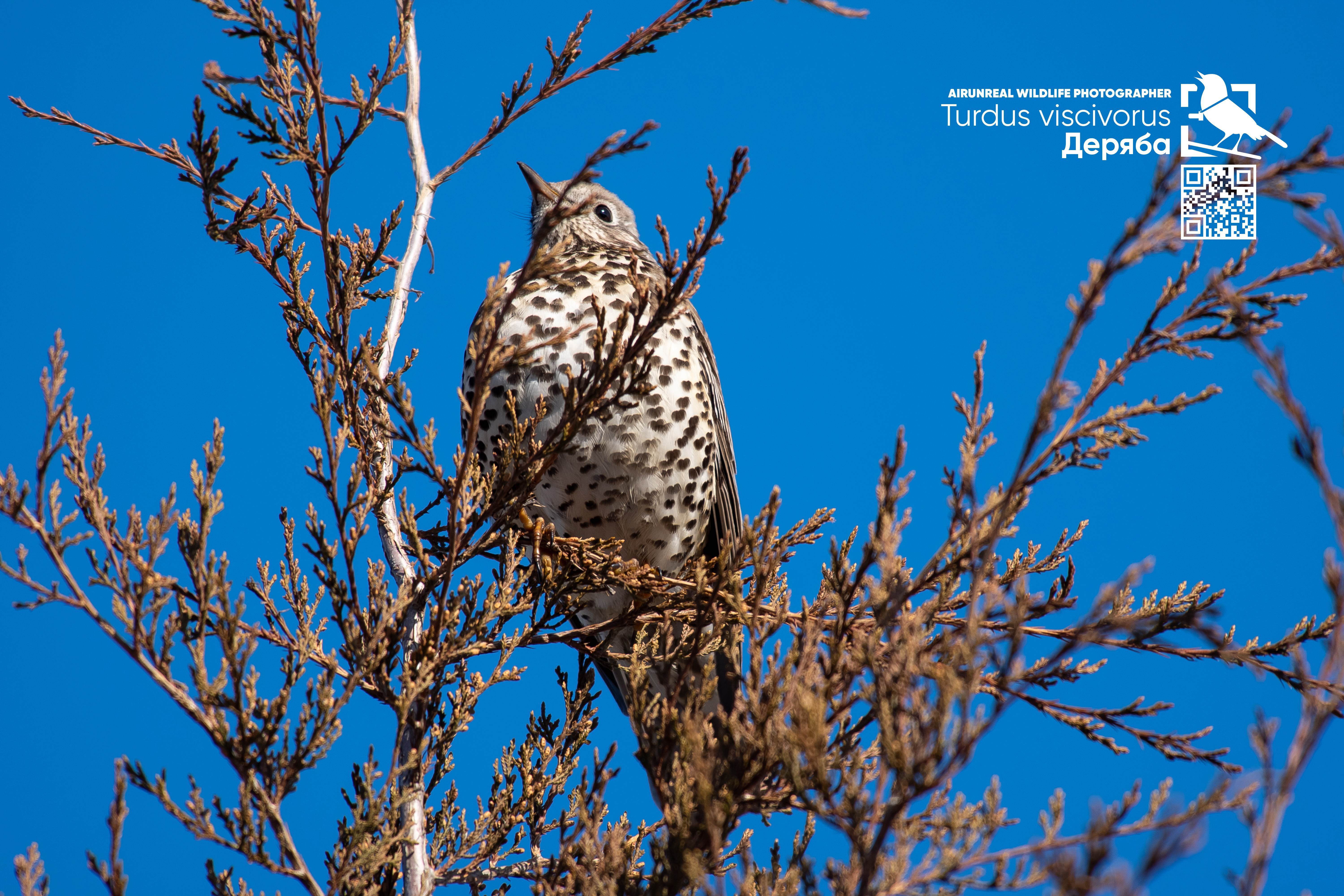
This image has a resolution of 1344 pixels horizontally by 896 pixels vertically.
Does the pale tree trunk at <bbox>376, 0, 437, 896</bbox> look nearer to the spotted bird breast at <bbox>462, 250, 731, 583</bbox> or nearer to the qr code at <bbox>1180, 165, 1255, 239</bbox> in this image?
the spotted bird breast at <bbox>462, 250, 731, 583</bbox>

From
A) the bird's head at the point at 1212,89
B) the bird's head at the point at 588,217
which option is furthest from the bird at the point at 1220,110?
the bird's head at the point at 588,217

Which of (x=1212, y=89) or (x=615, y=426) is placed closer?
(x=615, y=426)

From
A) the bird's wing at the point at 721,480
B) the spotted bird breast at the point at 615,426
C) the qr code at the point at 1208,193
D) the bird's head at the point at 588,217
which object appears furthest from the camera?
the bird's head at the point at 588,217

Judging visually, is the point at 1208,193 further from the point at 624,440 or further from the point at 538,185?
the point at 538,185

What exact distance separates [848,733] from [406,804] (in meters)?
1.18

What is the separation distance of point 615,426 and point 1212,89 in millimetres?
6411

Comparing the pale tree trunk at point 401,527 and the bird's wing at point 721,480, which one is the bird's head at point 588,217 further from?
the pale tree trunk at point 401,527

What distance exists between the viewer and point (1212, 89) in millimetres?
7898

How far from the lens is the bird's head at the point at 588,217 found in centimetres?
484

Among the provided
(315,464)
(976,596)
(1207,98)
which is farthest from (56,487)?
(1207,98)

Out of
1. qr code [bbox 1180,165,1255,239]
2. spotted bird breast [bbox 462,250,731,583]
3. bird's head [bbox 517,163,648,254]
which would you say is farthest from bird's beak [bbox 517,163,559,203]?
qr code [bbox 1180,165,1255,239]

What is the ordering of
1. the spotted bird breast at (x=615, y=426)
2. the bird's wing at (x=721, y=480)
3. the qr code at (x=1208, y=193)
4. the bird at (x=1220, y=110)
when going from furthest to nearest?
1. the bird at (x=1220, y=110)
2. the bird's wing at (x=721, y=480)
3. the spotted bird breast at (x=615, y=426)
4. the qr code at (x=1208, y=193)

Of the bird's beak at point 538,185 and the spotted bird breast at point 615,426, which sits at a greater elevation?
the bird's beak at point 538,185

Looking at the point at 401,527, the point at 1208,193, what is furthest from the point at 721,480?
the point at 1208,193
